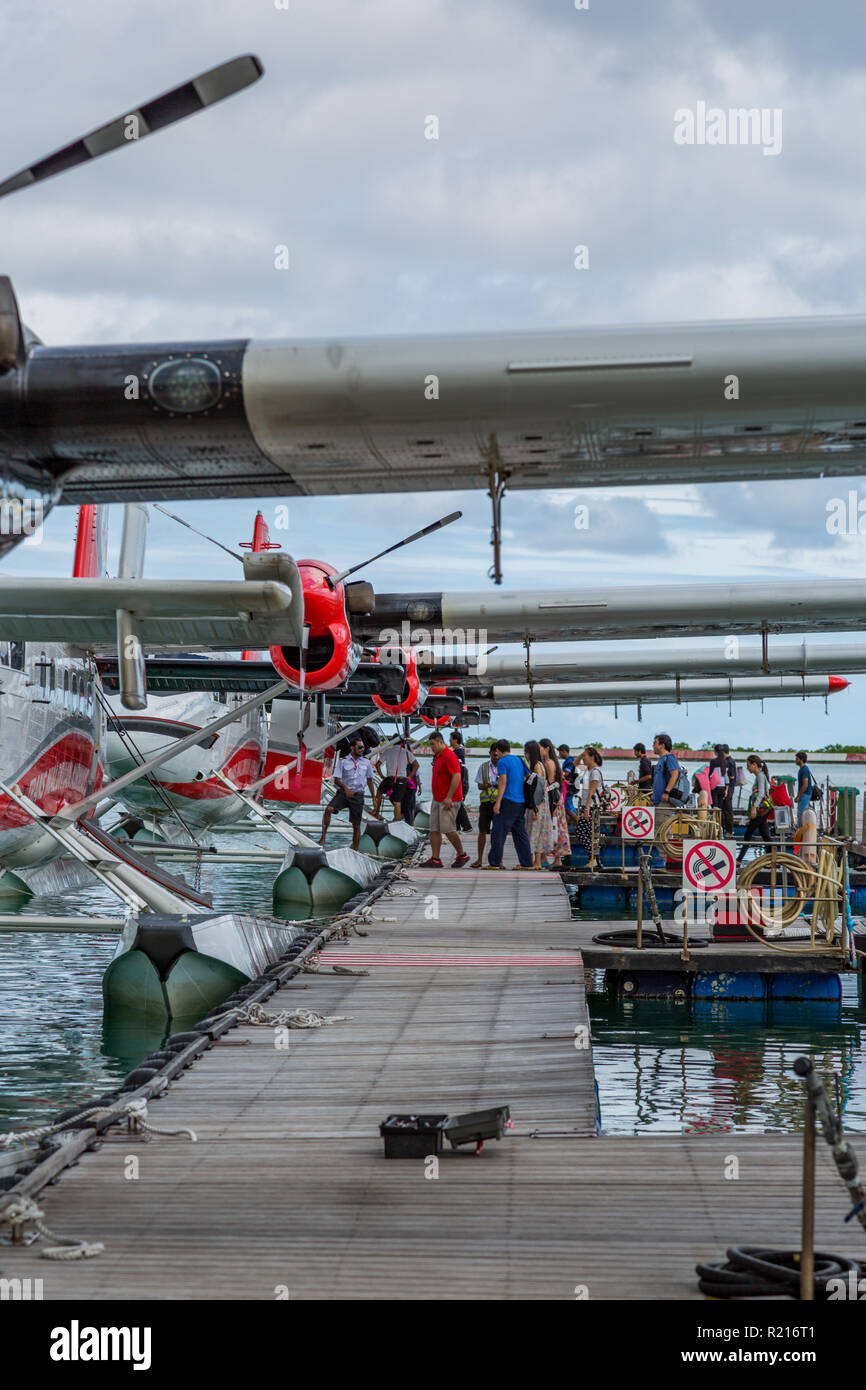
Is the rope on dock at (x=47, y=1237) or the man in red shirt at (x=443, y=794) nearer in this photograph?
the rope on dock at (x=47, y=1237)

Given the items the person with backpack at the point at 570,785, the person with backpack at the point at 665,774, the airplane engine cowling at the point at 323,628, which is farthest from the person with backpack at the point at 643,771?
the airplane engine cowling at the point at 323,628

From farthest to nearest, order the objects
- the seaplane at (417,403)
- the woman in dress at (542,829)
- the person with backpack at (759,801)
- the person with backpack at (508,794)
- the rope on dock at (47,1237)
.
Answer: the person with backpack at (759,801), the woman in dress at (542,829), the person with backpack at (508,794), the rope on dock at (47,1237), the seaplane at (417,403)

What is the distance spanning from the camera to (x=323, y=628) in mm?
9992

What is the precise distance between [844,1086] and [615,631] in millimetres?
6454

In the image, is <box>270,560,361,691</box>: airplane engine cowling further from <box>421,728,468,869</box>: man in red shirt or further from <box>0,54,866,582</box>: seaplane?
<box>421,728,468,869</box>: man in red shirt

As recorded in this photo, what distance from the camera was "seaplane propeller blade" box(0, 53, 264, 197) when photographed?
3.39 m

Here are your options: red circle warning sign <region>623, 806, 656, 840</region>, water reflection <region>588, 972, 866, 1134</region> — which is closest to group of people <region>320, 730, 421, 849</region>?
red circle warning sign <region>623, 806, 656, 840</region>

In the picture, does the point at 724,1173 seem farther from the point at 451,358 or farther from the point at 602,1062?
the point at 602,1062

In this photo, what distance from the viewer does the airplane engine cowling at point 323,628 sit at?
32.8ft

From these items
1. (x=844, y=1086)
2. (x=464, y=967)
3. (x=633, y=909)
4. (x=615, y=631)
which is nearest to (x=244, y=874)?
(x=633, y=909)

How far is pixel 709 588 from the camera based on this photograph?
42.6ft

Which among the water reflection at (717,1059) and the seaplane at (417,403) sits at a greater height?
the seaplane at (417,403)

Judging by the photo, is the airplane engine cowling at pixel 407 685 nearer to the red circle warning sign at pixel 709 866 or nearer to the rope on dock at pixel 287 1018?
the red circle warning sign at pixel 709 866

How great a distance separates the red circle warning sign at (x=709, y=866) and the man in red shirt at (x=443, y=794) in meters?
7.24
